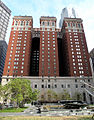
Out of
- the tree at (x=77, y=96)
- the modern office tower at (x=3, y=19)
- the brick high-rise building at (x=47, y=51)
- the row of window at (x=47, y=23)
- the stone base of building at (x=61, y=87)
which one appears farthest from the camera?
the modern office tower at (x=3, y=19)

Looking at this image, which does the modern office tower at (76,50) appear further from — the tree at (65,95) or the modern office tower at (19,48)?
the modern office tower at (19,48)

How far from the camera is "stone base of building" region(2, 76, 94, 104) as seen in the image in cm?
6944

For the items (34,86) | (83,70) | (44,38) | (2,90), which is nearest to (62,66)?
(83,70)

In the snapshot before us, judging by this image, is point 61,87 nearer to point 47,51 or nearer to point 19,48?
point 47,51

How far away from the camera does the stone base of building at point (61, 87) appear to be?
2734 inches

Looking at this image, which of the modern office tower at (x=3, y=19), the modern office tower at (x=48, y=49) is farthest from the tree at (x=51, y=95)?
the modern office tower at (x=3, y=19)

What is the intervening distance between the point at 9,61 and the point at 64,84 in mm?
47941

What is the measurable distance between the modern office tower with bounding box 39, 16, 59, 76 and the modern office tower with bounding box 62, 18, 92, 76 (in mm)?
11636

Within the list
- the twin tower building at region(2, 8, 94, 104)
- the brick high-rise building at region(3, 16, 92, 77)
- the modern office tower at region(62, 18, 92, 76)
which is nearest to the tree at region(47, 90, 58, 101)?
the twin tower building at region(2, 8, 94, 104)

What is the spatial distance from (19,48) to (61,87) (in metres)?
48.7

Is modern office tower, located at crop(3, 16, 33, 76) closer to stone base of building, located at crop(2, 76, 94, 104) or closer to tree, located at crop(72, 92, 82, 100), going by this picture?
stone base of building, located at crop(2, 76, 94, 104)

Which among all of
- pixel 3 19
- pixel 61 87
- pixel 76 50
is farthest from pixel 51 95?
pixel 3 19

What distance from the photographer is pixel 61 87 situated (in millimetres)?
73938

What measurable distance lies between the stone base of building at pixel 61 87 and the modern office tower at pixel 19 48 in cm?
650
